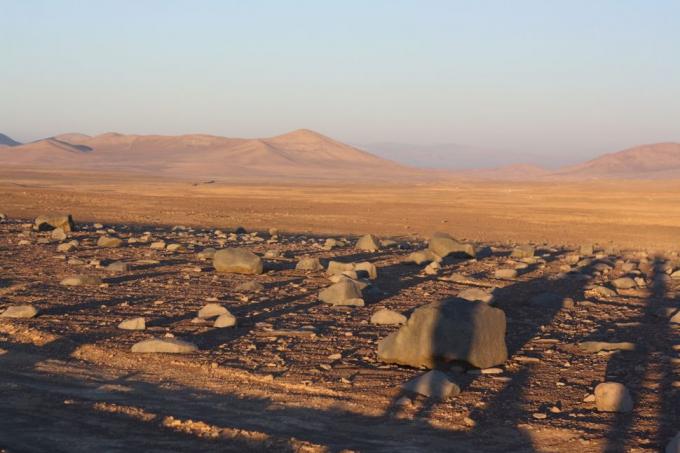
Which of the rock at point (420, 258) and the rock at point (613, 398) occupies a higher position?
the rock at point (420, 258)

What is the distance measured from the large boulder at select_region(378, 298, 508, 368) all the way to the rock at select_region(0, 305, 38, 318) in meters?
3.82

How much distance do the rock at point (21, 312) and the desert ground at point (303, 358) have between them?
13 cm

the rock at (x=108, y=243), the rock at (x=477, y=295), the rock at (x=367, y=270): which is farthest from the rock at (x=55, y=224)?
the rock at (x=477, y=295)

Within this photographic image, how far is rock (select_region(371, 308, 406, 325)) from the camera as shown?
10.0 meters

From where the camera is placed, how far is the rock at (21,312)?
379 inches

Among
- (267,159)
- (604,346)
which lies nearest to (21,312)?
(604,346)

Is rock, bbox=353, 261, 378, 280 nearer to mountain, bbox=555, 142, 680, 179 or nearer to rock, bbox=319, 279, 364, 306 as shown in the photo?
rock, bbox=319, 279, 364, 306

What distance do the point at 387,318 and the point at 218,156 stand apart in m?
159

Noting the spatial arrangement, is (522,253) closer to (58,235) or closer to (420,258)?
(420,258)

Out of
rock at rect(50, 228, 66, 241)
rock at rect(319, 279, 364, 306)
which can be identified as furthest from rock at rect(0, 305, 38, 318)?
rock at rect(50, 228, 66, 241)

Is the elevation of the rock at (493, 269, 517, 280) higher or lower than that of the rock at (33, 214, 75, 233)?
lower

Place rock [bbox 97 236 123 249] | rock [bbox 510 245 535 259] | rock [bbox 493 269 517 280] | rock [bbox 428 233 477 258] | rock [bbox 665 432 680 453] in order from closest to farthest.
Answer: rock [bbox 665 432 680 453], rock [bbox 493 269 517 280], rock [bbox 97 236 123 249], rock [bbox 428 233 477 258], rock [bbox 510 245 535 259]

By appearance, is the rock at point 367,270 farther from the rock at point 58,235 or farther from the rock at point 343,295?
the rock at point 58,235

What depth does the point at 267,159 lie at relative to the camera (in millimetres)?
160375
